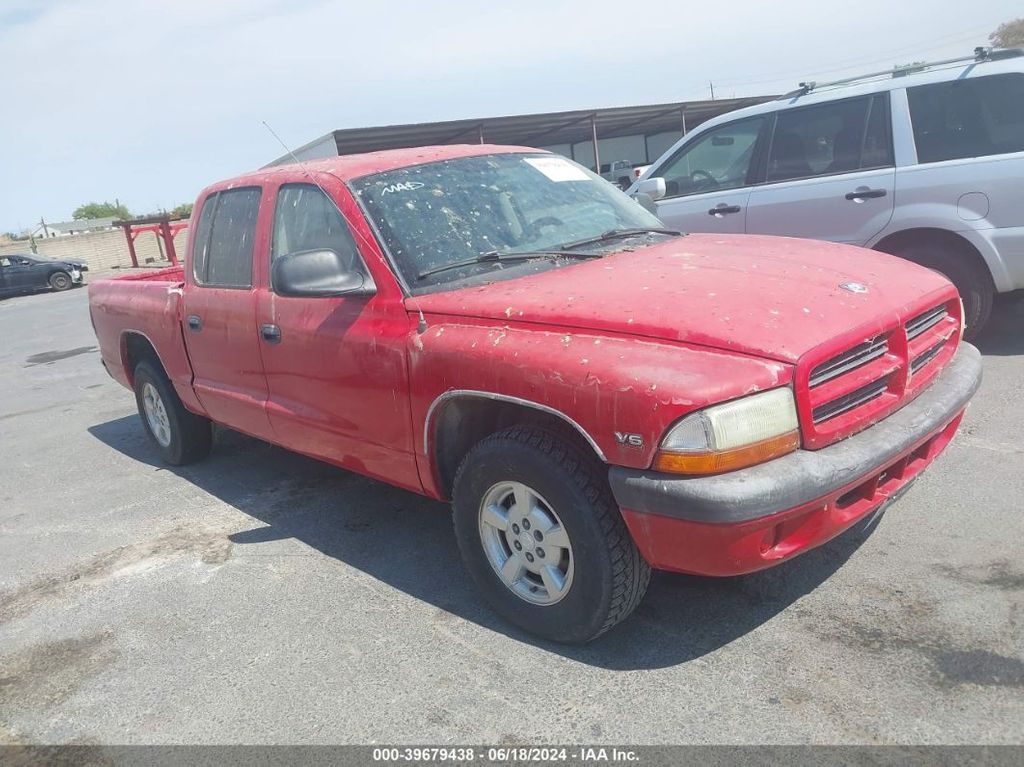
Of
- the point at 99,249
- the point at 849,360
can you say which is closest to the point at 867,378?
the point at 849,360

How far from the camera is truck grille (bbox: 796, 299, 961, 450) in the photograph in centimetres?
263

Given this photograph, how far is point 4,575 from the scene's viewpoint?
434 centimetres

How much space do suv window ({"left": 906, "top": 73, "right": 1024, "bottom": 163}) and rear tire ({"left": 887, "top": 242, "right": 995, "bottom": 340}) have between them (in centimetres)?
63

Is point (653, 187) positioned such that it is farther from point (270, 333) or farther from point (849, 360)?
point (849, 360)

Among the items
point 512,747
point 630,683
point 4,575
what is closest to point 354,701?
point 512,747

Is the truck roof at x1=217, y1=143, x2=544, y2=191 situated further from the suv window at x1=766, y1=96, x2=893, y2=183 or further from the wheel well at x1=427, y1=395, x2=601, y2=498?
the suv window at x1=766, y1=96, x2=893, y2=183

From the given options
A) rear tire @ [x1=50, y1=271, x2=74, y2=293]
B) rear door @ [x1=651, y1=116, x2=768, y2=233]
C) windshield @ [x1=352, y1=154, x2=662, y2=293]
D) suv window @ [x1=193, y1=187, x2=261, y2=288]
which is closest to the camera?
windshield @ [x1=352, y1=154, x2=662, y2=293]

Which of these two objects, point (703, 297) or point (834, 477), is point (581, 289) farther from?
point (834, 477)

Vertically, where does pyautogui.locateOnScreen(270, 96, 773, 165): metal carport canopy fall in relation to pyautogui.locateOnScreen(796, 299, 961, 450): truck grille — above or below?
above

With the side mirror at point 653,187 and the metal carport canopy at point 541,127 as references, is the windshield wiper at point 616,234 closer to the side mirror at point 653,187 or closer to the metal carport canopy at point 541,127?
the side mirror at point 653,187

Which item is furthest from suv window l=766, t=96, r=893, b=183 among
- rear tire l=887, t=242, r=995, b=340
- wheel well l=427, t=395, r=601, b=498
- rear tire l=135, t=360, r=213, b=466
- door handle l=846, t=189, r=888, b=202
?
rear tire l=135, t=360, r=213, b=466

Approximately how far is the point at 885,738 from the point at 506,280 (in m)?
2.04

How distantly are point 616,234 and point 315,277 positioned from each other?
1447 millimetres

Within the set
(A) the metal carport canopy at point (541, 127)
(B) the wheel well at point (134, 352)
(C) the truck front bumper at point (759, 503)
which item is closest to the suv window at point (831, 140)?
(C) the truck front bumper at point (759, 503)
